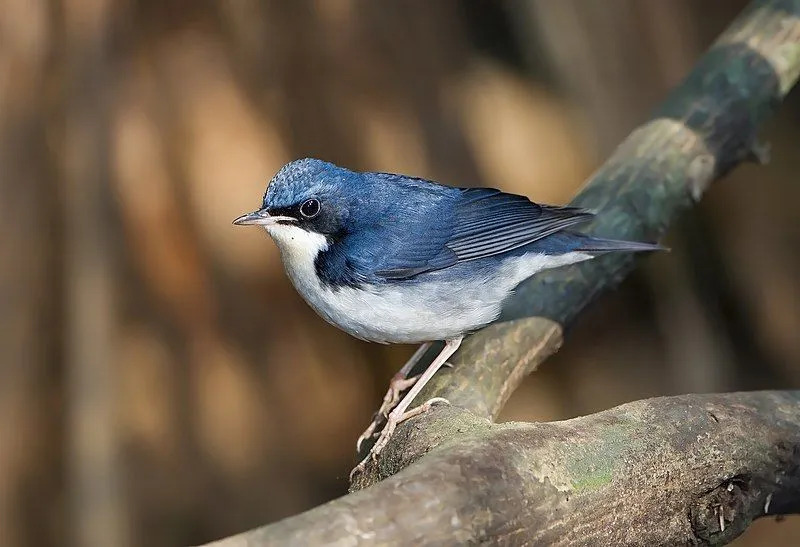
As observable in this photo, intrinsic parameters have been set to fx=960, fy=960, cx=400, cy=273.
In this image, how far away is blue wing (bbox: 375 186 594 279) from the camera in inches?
112

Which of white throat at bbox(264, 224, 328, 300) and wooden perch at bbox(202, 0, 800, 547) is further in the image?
white throat at bbox(264, 224, 328, 300)

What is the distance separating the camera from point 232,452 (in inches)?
187

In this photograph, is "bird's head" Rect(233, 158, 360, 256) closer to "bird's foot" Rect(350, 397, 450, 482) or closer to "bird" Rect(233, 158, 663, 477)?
"bird" Rect(233, 158, 663, 477)

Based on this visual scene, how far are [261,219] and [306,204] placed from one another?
136mm

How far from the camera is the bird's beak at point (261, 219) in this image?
2.67 metres

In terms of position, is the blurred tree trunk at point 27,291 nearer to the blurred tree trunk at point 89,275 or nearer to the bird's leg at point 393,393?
the blurred tree trunk at point 89,275

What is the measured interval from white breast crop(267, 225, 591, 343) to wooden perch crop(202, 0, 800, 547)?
0.13m

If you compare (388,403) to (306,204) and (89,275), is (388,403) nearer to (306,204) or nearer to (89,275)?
(306,204)

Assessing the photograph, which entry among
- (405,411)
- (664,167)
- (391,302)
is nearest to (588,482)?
(405,411)

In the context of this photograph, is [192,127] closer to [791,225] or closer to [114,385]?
[114,385]

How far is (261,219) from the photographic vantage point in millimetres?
2699

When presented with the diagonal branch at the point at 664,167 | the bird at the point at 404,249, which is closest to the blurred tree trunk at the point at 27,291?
the bird at the point at 404,249

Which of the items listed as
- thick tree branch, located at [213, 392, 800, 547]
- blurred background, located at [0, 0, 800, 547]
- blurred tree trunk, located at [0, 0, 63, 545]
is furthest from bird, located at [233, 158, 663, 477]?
blurred tree trunk, located at [0, 0, 63, 545]

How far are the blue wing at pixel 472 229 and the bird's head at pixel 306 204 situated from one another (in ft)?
0.60
